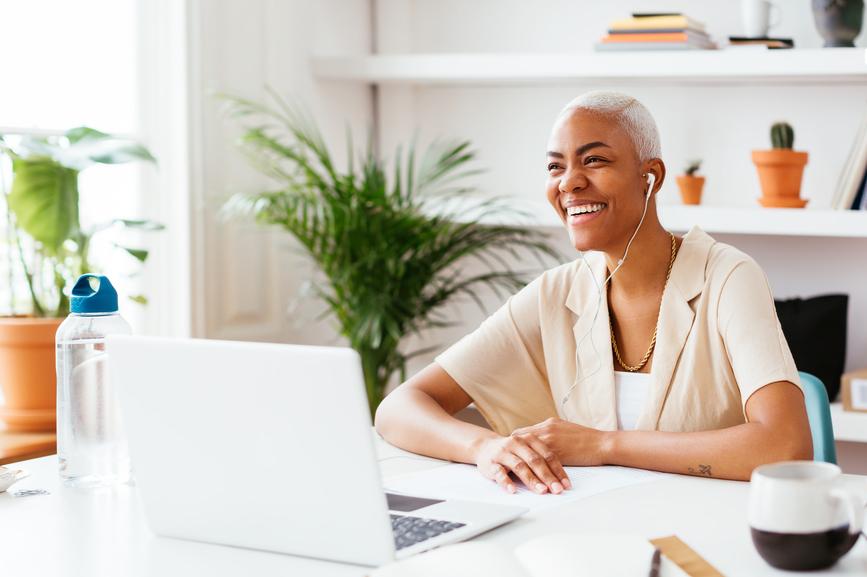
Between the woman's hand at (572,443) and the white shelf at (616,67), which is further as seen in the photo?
the white shelf at (616,67)

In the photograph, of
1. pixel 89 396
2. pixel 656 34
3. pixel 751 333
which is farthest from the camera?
pixel 656 34

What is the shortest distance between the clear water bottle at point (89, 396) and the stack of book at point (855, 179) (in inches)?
84.6

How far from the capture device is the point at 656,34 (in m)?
3.28

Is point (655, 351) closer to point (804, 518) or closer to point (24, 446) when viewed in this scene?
point (804, 518)

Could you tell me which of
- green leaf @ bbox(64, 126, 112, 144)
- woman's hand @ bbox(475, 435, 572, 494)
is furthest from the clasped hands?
green leaf @ bbox(64, 126, 112, 144)

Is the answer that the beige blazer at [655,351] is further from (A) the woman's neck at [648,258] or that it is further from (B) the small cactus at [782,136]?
(B) the small cactus at [782,136]

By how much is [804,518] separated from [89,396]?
1006 millimetres

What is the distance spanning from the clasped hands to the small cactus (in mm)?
1812

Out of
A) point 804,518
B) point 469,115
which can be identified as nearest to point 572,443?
point 804,518

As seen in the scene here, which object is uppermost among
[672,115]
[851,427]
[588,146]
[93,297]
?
[672,115]

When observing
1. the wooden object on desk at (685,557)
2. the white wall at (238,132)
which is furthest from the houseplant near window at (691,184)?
the wooden object on desk at (685,557)

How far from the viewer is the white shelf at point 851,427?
120 inches

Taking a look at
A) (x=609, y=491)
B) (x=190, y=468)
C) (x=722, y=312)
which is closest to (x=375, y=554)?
(x=190, y=468)

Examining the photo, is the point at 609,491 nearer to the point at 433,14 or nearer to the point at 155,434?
the point at 155,434
